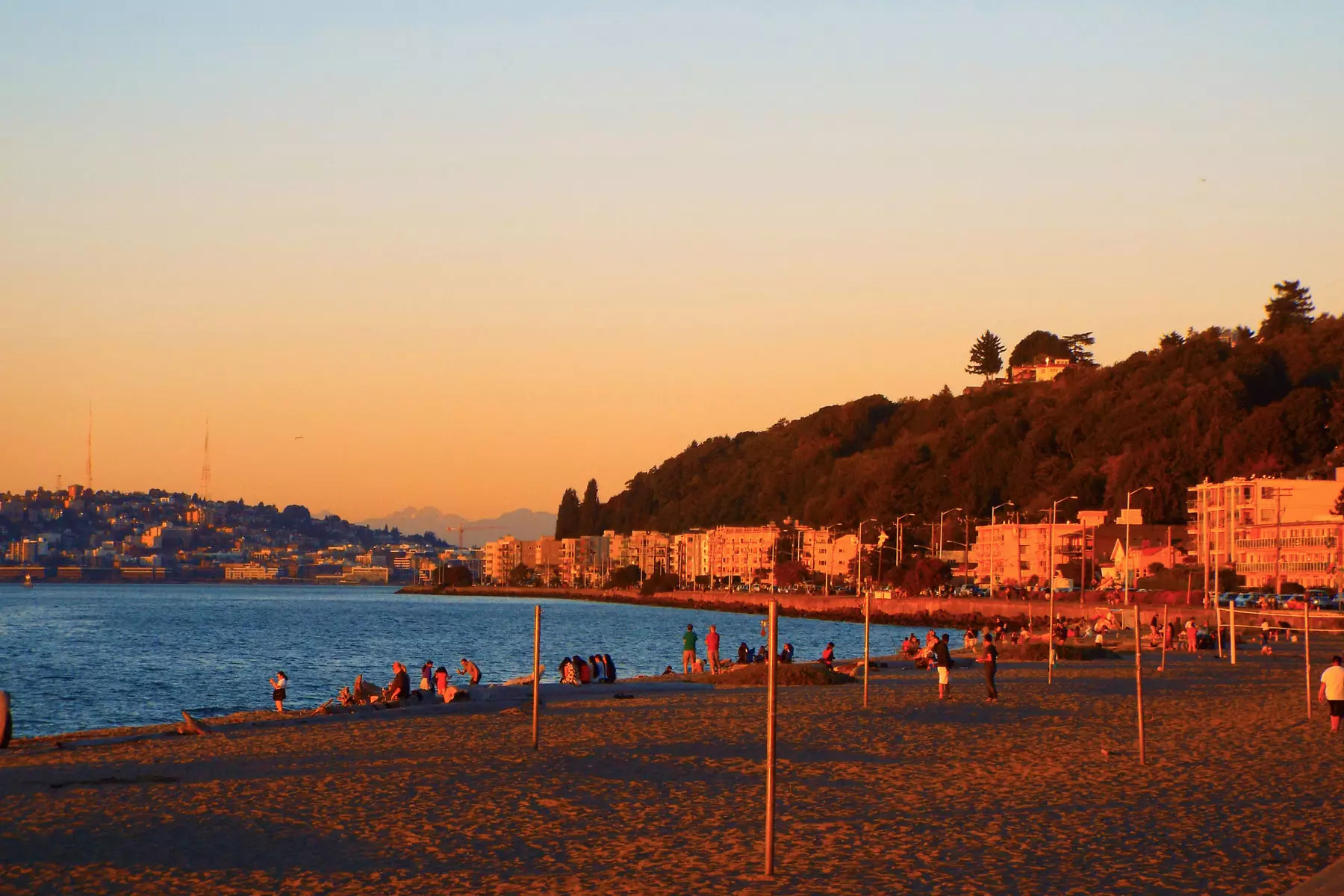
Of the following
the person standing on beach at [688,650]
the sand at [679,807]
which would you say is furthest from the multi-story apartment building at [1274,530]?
the sand at [679,807]

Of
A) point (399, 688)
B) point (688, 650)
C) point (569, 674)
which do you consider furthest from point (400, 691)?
point (688, 650)

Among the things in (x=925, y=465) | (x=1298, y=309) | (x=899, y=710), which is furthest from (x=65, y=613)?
(x=1298, y=309)

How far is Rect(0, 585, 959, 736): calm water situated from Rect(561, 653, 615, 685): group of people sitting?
8632 mm

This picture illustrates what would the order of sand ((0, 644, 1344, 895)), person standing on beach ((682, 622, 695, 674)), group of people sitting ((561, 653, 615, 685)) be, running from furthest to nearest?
person standing on beach ((682, 622, 695, 674)), group of people sitting ((561, 653, 615, 685)), sand ((0, 644, 1344, 895))

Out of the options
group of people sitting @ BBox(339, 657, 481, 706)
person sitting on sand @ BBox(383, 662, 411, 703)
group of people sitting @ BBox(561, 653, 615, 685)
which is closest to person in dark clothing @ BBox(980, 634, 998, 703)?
group of people sitting @ BBox(561, 653, 615, 685)

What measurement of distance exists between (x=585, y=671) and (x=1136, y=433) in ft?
419

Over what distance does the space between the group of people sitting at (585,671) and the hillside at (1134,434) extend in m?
102

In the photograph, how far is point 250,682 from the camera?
4753cm

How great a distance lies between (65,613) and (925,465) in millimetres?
99969

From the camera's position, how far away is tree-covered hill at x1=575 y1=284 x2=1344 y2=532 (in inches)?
5221

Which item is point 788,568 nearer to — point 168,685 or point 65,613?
point 65,613

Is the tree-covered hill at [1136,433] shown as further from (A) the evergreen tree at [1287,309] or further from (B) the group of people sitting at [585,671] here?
(B) the group of people sitting at [585,671]

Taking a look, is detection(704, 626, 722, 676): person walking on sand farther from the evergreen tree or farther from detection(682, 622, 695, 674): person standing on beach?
the evergreen tree

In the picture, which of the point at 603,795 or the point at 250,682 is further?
the point at 250,682
